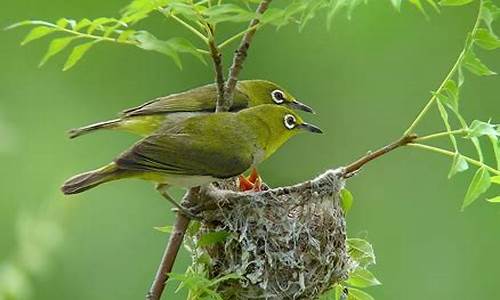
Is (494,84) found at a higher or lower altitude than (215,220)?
lower

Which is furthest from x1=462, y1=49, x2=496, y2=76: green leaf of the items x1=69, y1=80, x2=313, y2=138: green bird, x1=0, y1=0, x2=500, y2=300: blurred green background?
x1=0, y1=0, x2=500, y2=300: blurred green background

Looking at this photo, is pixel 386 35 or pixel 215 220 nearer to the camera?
pixel 215 220

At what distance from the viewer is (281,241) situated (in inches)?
131

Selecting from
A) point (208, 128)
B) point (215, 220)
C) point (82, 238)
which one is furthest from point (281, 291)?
point (82, 238)

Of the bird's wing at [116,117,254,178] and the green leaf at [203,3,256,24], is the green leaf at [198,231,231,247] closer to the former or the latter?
the bird's wing at [116,117,254,178]

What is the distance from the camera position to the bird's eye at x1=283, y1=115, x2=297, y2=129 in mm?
3656

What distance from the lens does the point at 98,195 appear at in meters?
6.27

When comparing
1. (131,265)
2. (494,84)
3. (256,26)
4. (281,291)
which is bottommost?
(131,265)

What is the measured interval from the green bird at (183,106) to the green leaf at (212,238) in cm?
57

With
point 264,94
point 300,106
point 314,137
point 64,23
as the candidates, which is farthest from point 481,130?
point 314,137

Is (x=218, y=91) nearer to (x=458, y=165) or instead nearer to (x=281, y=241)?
(x=458, y=165)

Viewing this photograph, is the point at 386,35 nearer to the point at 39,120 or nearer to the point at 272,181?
the point at 272,181

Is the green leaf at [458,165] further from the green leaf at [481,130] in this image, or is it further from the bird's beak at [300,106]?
the bird's beak at [300,106]

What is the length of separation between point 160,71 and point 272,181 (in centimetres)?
115
